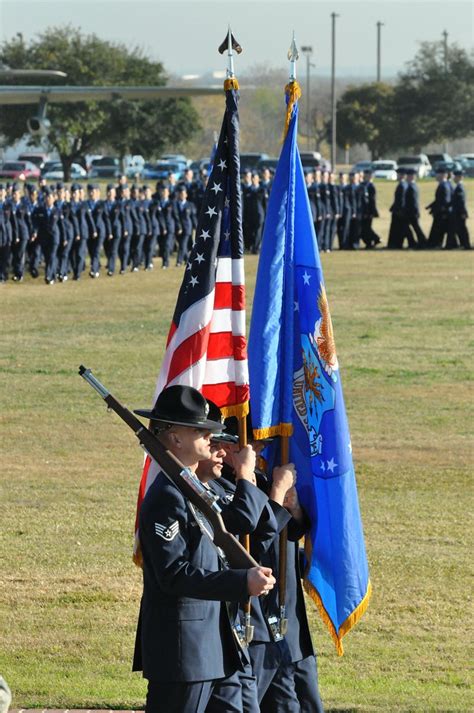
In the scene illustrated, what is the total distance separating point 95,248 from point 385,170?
2003 inches

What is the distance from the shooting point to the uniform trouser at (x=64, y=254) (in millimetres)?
26938

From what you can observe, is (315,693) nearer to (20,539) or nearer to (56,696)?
(56,696)

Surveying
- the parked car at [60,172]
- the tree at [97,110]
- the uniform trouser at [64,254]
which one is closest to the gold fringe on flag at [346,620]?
the uniform trouser at [64,254]

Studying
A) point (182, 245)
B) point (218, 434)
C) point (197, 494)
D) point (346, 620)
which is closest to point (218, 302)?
point (218, 434)

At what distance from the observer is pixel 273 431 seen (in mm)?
5996

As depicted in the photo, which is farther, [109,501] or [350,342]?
[350,342]

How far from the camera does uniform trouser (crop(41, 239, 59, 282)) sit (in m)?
26.5

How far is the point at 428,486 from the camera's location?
1146 cm

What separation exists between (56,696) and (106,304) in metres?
17.2

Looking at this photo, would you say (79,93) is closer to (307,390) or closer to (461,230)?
(461,230)

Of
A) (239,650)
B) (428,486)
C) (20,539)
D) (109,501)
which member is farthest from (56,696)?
(428,486)

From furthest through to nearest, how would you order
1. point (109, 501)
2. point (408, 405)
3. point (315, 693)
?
1. point (408, 405)
2. point (109, 501)
3. point (315, 693)

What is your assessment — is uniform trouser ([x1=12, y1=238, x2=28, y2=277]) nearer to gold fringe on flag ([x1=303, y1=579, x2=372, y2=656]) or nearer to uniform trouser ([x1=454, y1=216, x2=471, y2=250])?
uniform trouser ([x1=454, y1=216, x2=471, y2=250])

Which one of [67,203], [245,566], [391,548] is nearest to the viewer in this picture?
[245,566]
